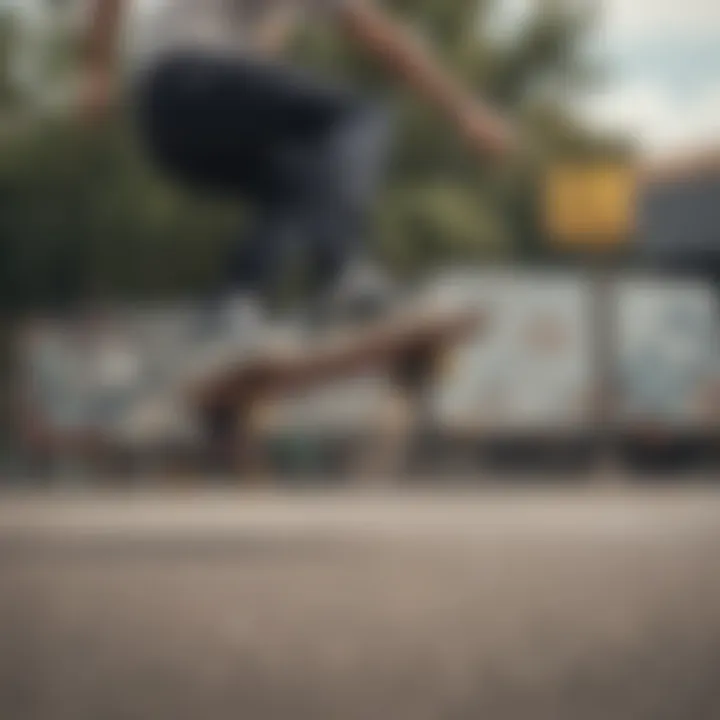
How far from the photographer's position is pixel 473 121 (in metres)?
1.92

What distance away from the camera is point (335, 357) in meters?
2.14

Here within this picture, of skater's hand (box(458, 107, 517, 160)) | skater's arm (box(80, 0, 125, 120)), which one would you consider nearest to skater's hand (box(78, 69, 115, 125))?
skater's arm (box(80, 0, 125, 120))

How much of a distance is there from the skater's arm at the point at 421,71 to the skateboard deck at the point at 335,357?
0.97 ft

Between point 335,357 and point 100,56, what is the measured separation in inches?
23.1

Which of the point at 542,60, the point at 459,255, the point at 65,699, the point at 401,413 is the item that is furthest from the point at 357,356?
the point at 65,699

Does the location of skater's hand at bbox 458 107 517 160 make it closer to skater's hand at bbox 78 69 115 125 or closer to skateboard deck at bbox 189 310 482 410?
skateboard deck at bbox 189 310 482 410

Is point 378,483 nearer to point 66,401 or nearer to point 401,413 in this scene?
point 401,413

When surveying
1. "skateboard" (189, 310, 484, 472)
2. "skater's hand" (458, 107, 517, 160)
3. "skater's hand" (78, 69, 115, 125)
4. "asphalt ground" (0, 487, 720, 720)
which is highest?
"skater's hand" (78, 69, 115, 125)

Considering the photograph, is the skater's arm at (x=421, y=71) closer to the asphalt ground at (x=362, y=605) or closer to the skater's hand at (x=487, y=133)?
the skater's hand at (x=487, y=133)

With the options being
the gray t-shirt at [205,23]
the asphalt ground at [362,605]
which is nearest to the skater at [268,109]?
the gray t-shirt at [205,23]

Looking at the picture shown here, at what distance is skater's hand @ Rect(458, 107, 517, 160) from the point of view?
→ 1.91 meters

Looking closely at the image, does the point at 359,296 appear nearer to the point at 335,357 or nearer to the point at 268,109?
the point at 335,357

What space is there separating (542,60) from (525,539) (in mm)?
674

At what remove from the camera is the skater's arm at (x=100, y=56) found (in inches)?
74.7
